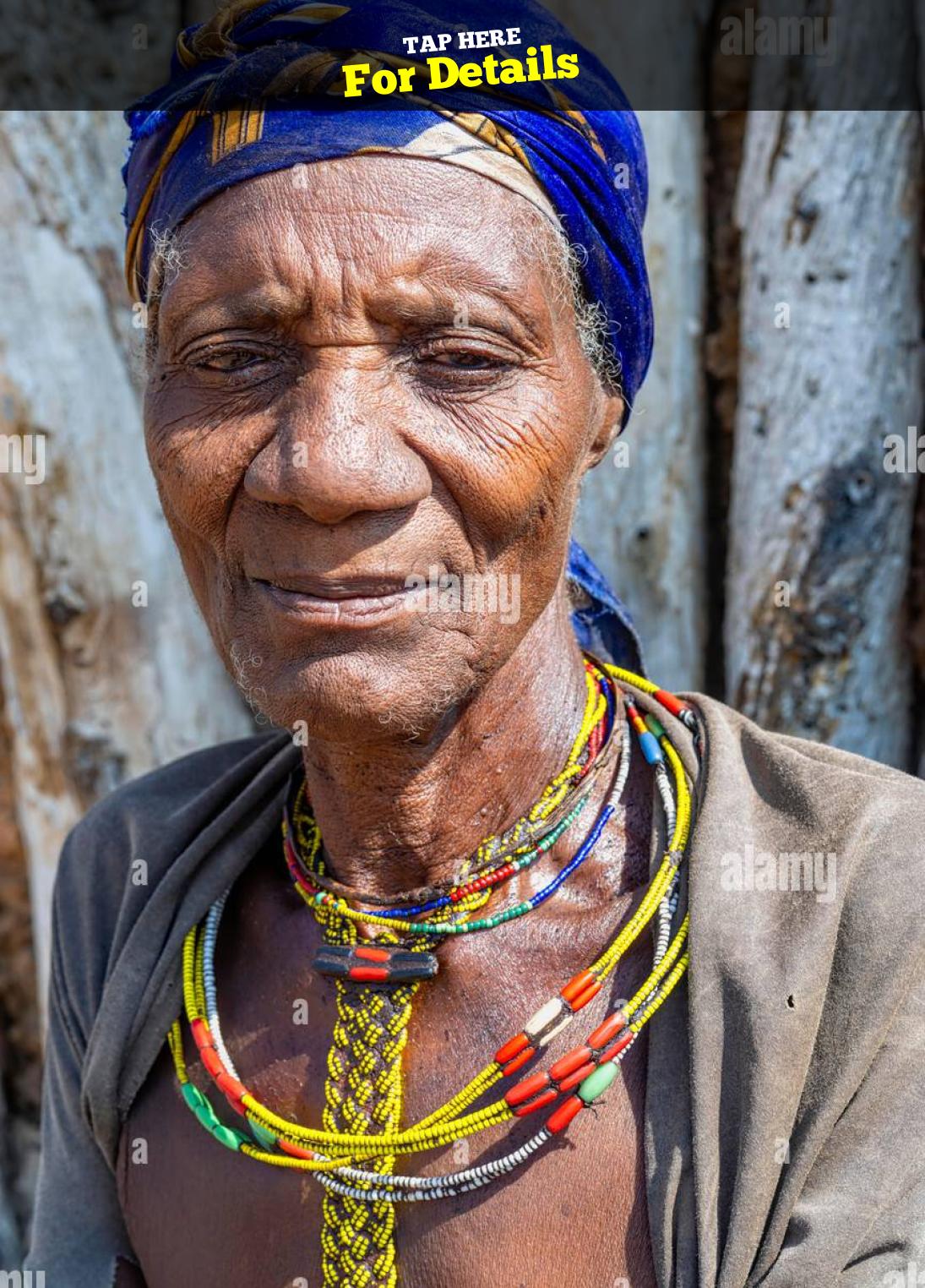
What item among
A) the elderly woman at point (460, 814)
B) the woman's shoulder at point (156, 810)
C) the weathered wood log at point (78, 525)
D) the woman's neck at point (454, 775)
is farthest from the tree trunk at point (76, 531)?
the woman's neck at point (454, 775)

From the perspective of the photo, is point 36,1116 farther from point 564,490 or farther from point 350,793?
point 564,490

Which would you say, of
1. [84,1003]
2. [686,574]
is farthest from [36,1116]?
[686,574]

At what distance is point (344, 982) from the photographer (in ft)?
7.24

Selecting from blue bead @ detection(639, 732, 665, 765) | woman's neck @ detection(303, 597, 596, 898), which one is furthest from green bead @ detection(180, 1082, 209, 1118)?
blue bead @ detection(639, 732, 665, 765)

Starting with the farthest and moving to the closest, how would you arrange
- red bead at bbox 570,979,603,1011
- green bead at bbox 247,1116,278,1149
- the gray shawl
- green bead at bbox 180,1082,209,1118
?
1. green bead at bbox 180,1082,209,1118
2. green bead at bbox 247,1116,278,1149
3. red bead at bbox 570,979,603,1011
4. the gray shawl

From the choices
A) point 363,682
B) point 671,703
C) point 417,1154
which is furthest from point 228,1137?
point 671,703

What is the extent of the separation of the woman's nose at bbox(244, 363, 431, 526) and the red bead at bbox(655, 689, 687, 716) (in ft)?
2.12

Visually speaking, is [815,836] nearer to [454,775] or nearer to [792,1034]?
[792,1034]

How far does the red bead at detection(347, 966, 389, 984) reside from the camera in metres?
2.14

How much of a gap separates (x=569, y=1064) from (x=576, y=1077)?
0.02m

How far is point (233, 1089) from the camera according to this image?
2162 mm

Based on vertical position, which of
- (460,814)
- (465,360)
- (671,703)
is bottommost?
(460,814)

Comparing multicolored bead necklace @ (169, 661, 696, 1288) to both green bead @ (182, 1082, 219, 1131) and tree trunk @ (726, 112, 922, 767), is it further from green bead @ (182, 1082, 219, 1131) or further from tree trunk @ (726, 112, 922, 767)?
tree trunk @ (726, 112, 922, 767)

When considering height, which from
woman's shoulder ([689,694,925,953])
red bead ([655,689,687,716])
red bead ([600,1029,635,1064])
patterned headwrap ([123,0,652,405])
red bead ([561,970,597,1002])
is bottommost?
red bead ([600,1029,635,1064])
